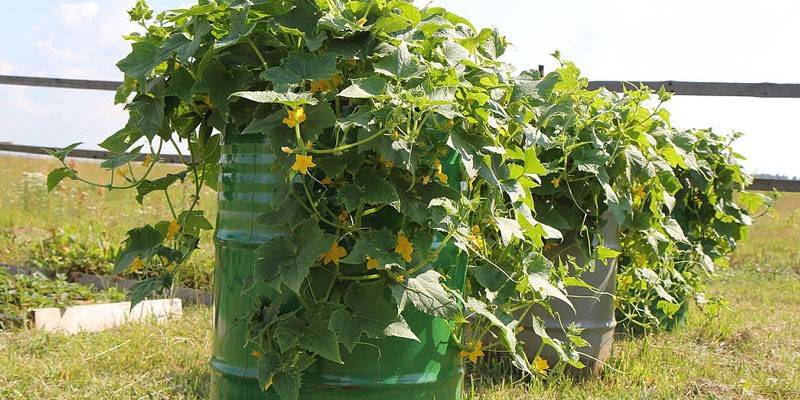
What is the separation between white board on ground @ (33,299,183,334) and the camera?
10.4ft

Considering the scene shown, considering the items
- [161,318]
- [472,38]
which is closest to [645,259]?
[472,38]

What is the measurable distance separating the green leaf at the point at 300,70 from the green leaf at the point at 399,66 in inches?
2.8

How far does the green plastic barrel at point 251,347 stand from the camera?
4.65 ft

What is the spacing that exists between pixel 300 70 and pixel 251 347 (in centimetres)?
52

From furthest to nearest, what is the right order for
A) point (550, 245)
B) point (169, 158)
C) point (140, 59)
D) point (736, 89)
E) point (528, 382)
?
point (169, 158) → point (736, 89) → point (528, 382) → point (550, 245) → point (140, 59)

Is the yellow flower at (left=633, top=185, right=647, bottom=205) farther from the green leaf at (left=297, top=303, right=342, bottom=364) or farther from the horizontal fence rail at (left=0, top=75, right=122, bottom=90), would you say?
the horizontal fence rail at (left=0, top=75, right=122, bottom=90)

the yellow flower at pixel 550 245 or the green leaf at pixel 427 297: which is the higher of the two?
the green leaf at pixel 427 297

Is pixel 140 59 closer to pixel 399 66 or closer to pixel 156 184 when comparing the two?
pixel 156 184

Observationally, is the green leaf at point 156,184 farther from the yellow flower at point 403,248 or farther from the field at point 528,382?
the field at point 528,382

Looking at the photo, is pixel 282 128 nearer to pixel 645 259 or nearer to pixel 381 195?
pixel 381 195

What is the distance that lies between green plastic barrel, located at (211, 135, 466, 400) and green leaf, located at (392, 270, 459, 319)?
0.12m

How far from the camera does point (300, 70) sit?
1.27 m

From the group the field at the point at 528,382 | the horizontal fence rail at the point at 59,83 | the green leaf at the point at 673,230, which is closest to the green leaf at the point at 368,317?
the field at the point at 528,382

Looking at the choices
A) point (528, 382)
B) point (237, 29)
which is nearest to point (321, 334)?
point (237, 29)
